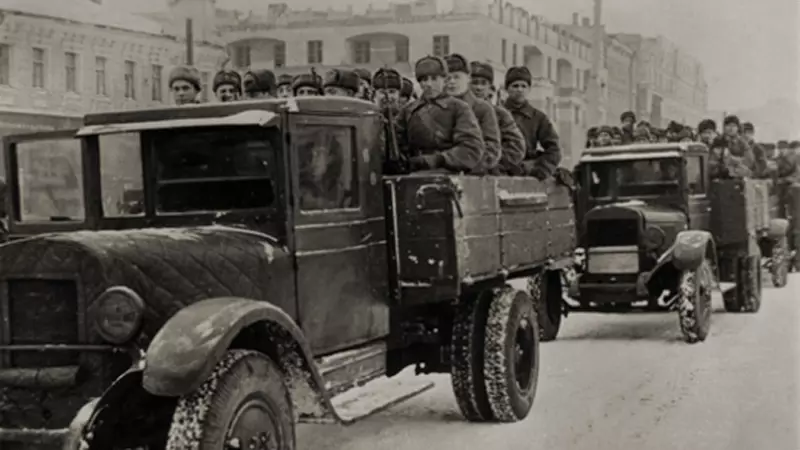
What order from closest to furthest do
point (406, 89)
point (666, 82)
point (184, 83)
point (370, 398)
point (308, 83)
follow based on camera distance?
point (370, 398), point (184, 83), point (308, 83), point (406, 89), point (666, 82)

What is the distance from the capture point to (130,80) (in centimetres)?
512

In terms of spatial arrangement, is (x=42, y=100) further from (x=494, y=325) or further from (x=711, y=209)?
(x=711, y=209)

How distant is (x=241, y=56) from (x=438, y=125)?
1.00 meters

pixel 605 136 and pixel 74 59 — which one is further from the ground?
pixel 74 59

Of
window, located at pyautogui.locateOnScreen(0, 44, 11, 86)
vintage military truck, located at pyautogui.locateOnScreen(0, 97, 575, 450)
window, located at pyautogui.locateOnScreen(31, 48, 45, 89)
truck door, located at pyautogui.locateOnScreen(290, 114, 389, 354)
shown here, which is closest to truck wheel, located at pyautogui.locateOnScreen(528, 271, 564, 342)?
vintage military truck, located at pyautogui.locateOnScreen(0, 97, 575, 450)

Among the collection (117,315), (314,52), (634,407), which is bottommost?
(634,407)

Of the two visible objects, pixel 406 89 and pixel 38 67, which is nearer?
pixel 38 67

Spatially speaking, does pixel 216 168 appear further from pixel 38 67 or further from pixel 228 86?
pixel 228 86

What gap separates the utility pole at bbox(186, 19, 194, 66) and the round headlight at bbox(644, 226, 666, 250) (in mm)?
4590

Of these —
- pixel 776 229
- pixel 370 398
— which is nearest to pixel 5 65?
pixel 370 398

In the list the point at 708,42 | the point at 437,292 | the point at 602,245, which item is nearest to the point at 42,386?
the point at 437,292

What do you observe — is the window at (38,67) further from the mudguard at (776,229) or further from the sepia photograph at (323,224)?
the mudguard at (776,229)

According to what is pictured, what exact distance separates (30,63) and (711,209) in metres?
6.65

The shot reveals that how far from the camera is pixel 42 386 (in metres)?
3.49
